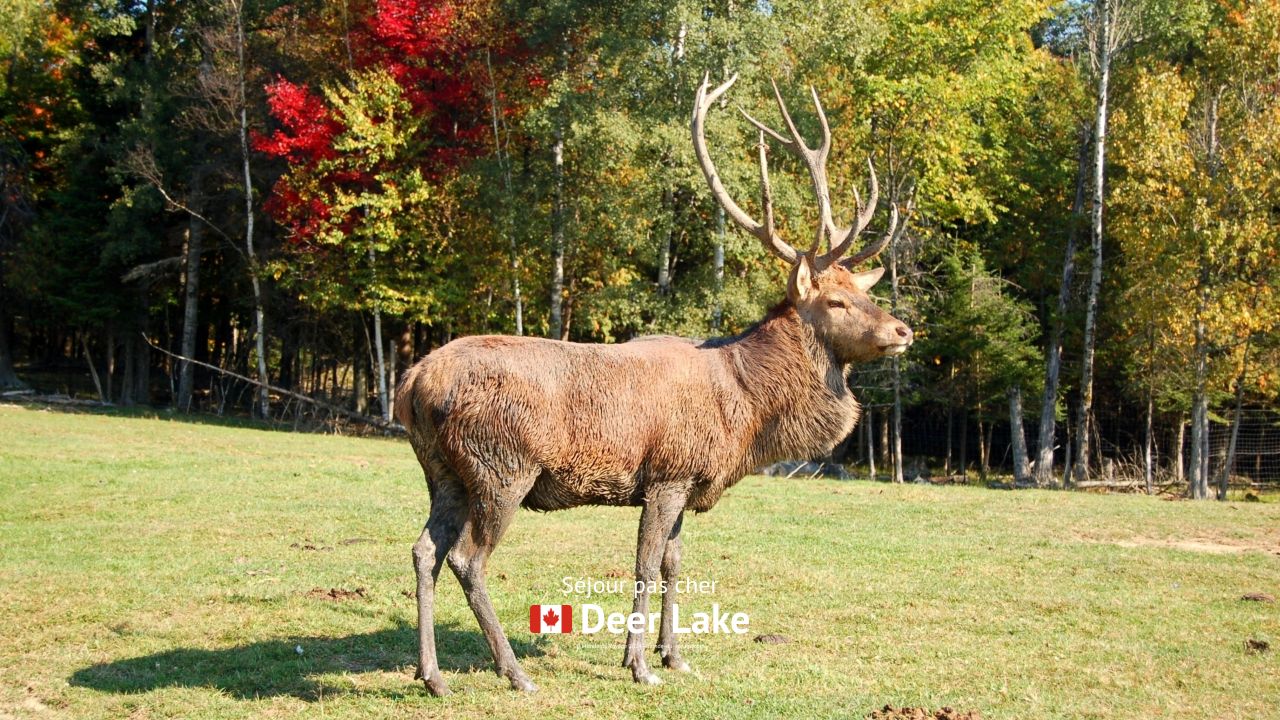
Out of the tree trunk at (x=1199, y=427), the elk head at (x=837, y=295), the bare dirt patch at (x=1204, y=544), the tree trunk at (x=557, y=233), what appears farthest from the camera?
the tree trunk at (x=557, y=233)

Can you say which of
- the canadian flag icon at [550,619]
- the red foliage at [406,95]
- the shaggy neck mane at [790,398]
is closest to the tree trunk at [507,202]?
the red foliage at [406,95]

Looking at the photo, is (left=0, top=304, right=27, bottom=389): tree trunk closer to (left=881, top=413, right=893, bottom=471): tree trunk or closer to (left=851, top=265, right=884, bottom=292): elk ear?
(left=881, top=413, right=893, bottom=471): tree trunk

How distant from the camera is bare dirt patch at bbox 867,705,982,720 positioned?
7156 millimetres

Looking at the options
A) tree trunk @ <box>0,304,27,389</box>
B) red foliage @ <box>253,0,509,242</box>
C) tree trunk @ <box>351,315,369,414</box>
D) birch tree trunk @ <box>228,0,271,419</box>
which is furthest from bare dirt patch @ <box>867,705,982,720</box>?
tree trunk @ <box>0,304,27,389</box>

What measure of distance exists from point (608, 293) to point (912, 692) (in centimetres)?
1963

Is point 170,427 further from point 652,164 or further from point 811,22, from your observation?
point 811,22

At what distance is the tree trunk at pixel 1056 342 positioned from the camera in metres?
28.1

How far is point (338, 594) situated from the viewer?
10312mm

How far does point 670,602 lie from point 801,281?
8.39 ft

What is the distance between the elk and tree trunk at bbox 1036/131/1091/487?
2077cm

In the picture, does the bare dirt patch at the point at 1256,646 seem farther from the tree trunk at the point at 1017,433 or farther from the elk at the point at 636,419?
the tree trunk at the point at 1017,433

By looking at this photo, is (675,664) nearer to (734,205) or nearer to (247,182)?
(734,205)

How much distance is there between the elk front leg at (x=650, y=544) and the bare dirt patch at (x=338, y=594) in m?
3.33

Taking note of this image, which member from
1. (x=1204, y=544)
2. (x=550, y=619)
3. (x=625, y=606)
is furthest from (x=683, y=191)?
(x=550, y=619)
